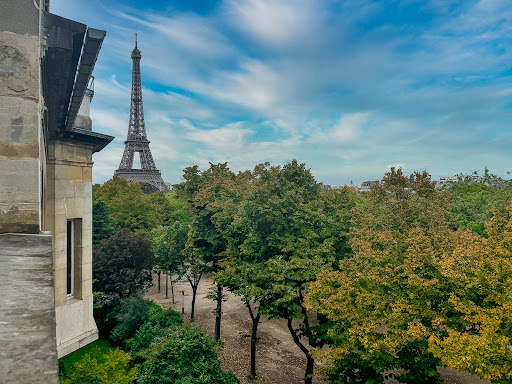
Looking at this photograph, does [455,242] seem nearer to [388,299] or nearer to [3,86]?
[388,299]

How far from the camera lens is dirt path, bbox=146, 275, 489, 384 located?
17594mm

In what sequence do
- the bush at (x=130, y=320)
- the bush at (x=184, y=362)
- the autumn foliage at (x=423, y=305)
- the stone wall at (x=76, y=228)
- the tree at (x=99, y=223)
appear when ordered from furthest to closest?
the tree at (x=99, y=223), the bush at (x=130, y=320), the bush at (x=184, y=362), the autumn foliage at (x=423, y=305), the stone wall at (x=76, y=228)

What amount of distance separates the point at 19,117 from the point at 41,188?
2.03m

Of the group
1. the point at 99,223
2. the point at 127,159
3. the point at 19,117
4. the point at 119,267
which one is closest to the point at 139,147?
the point at 127,159

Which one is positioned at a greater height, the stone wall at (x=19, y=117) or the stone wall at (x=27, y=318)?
the stone wall at (x=19, y=117)

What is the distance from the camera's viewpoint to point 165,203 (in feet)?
169

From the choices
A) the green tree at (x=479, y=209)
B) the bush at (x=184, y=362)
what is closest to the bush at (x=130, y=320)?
the bush at (x=184, y=362)

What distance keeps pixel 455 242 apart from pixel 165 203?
4392 centimetres

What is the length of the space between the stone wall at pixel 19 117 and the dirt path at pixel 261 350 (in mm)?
15238

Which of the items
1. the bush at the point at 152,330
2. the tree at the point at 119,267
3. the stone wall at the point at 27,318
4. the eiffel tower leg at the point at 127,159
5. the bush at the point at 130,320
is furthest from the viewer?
the eiffel tower leg at the point at 127,159

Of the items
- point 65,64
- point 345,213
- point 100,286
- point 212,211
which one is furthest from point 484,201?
point 65,64

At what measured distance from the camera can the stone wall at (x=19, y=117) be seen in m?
4.35

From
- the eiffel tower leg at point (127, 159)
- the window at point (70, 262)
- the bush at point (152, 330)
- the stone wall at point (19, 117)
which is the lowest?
the bush at point (152, 330)

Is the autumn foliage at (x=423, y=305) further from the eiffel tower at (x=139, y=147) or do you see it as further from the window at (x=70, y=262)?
the eiffel tower at (x=139, y=147)
